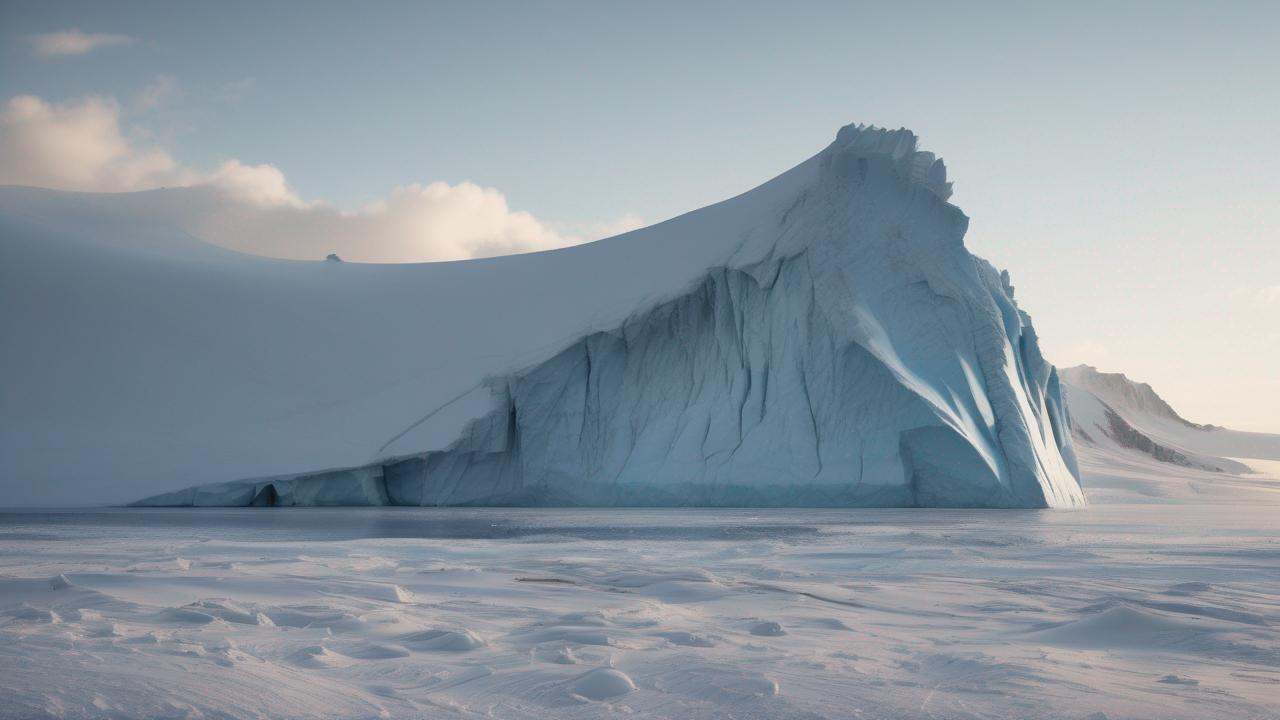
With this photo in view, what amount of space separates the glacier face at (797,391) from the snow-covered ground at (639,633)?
23.2 feet

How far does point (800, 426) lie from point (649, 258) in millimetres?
5541

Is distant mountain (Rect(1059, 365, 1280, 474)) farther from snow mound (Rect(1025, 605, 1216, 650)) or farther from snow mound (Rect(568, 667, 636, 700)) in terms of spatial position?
snow mound (Rect(568, 667, 636, 700))

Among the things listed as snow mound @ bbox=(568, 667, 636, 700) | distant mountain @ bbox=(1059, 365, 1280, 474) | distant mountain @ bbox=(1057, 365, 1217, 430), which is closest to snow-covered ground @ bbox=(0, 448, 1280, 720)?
snow mound @ bbox=(568, 667, 636, 700)

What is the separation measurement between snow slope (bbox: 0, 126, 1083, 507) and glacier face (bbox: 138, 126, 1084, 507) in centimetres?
4

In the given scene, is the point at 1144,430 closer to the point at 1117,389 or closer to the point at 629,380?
the point at 1117,389

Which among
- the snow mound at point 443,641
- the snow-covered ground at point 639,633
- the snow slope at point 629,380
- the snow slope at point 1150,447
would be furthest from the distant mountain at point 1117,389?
the snow mound at point 443,641

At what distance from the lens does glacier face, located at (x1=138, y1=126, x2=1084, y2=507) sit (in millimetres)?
12484

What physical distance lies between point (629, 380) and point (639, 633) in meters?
12.2

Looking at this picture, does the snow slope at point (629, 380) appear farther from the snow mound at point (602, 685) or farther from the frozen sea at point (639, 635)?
the snow mound at point (602, 685)

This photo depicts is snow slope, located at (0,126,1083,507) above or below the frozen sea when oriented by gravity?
above

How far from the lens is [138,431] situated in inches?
599

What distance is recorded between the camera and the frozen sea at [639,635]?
179 cm

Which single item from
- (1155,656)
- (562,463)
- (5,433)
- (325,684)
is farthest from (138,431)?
(1155,656)

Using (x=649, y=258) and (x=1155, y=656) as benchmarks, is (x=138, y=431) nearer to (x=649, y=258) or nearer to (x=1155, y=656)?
(x=649, y=258)
